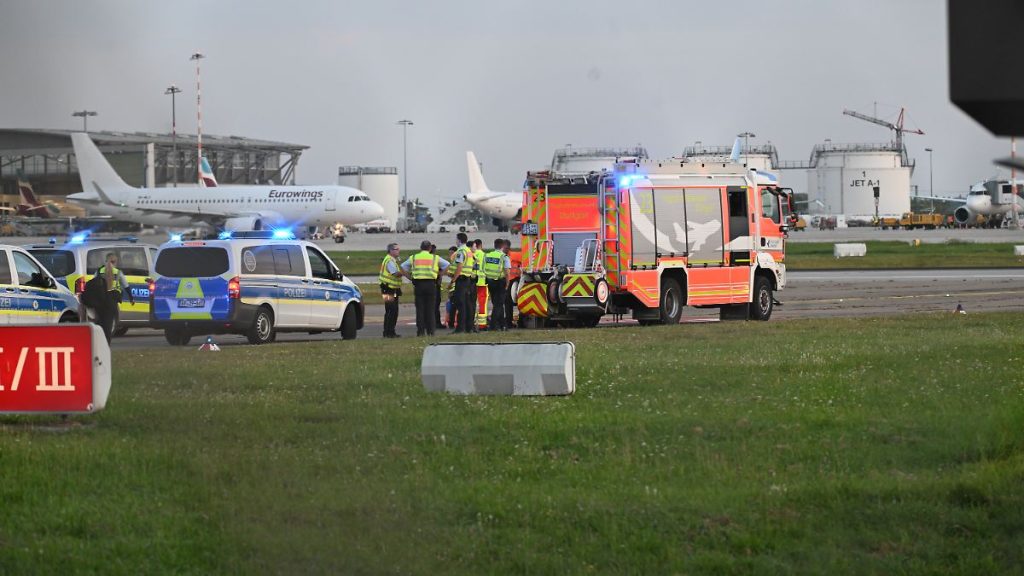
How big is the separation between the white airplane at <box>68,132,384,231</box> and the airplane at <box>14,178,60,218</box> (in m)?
12.7

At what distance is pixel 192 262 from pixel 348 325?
3.62 metres

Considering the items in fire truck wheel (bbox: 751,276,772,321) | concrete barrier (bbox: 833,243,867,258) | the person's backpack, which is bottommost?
fire truck wheel (bbox: 751,276,772,321)

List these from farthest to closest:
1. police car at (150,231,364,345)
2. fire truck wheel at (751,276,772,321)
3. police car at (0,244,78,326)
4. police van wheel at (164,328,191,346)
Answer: fire truck wheel at (751,276,772,321)
police van wheel at (164,328,191,346)
police car at (150,231,364,345)
police car at (0,244,78,326)

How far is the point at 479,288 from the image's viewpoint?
29375 millimetres

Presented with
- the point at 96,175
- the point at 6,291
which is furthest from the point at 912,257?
the point at 96,175

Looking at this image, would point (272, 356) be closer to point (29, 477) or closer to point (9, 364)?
point (9, 364)

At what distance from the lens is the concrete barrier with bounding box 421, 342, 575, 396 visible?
14234 millimetres

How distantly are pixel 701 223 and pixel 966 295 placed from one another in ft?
40.3

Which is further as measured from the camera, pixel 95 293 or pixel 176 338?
pixel 176 338

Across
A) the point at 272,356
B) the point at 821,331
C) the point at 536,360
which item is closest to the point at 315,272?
the point at 272,356

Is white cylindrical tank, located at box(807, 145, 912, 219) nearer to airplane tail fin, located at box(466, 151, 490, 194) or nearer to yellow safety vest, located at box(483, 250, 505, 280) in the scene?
airplane tail fin, located at box(466, 151, 490, 194)

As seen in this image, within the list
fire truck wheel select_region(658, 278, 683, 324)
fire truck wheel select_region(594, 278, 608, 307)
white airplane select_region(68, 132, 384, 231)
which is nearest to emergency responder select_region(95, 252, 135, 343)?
fire truck wheel select_region(594, 278, 608, 307)

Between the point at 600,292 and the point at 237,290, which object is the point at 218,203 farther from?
the point at 237,290

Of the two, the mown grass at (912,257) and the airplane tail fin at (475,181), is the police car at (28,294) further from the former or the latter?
the airplane tail fin at (475,181)
